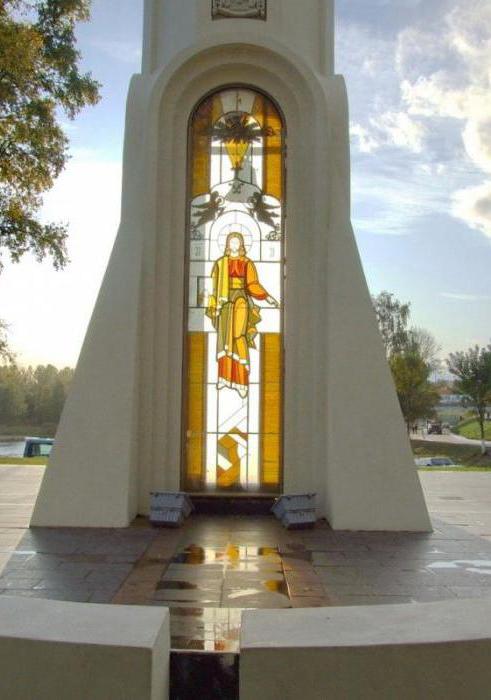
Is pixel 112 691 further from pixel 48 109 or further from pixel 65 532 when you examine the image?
pixel 48 109

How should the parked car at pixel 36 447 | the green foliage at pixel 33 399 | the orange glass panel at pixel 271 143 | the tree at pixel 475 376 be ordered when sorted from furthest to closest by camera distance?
1. the green foliage at pixel 33 399
2. the tree at pixel 475 376
3. the parked car at pixel 36 447
4. the orange glass panel at pixel 271 143

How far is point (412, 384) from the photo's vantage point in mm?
24719

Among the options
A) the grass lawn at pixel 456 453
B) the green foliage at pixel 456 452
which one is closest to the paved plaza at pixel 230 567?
the grass lawn at pixel 456 453

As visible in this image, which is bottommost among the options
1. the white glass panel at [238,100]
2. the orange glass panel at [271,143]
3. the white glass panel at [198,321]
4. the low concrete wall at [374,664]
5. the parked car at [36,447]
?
the low concrete wall at [374,664]

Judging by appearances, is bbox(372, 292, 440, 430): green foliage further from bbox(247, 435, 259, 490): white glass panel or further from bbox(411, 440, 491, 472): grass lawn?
bbox(247, 435, 259, 490): white glass panel

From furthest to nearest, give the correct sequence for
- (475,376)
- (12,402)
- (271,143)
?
1. (12,402)
2. (475,376)
3. (271,143)

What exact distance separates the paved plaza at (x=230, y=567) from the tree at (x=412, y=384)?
1817cm

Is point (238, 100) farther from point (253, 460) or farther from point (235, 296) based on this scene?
point (253, 460)

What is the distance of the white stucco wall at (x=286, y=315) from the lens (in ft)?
20.0

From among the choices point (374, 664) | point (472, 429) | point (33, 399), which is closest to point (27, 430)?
point (33, 399)

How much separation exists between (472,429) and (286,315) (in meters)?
34.9

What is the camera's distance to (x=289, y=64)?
677 centimetres

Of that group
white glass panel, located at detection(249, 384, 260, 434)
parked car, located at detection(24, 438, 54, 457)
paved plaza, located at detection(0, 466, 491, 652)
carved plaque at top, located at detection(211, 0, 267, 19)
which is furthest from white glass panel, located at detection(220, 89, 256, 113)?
parked car, located at detection(24, 438, 54, 457)

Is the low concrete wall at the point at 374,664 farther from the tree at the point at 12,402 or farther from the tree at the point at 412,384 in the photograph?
the tree at the point at 12,402
